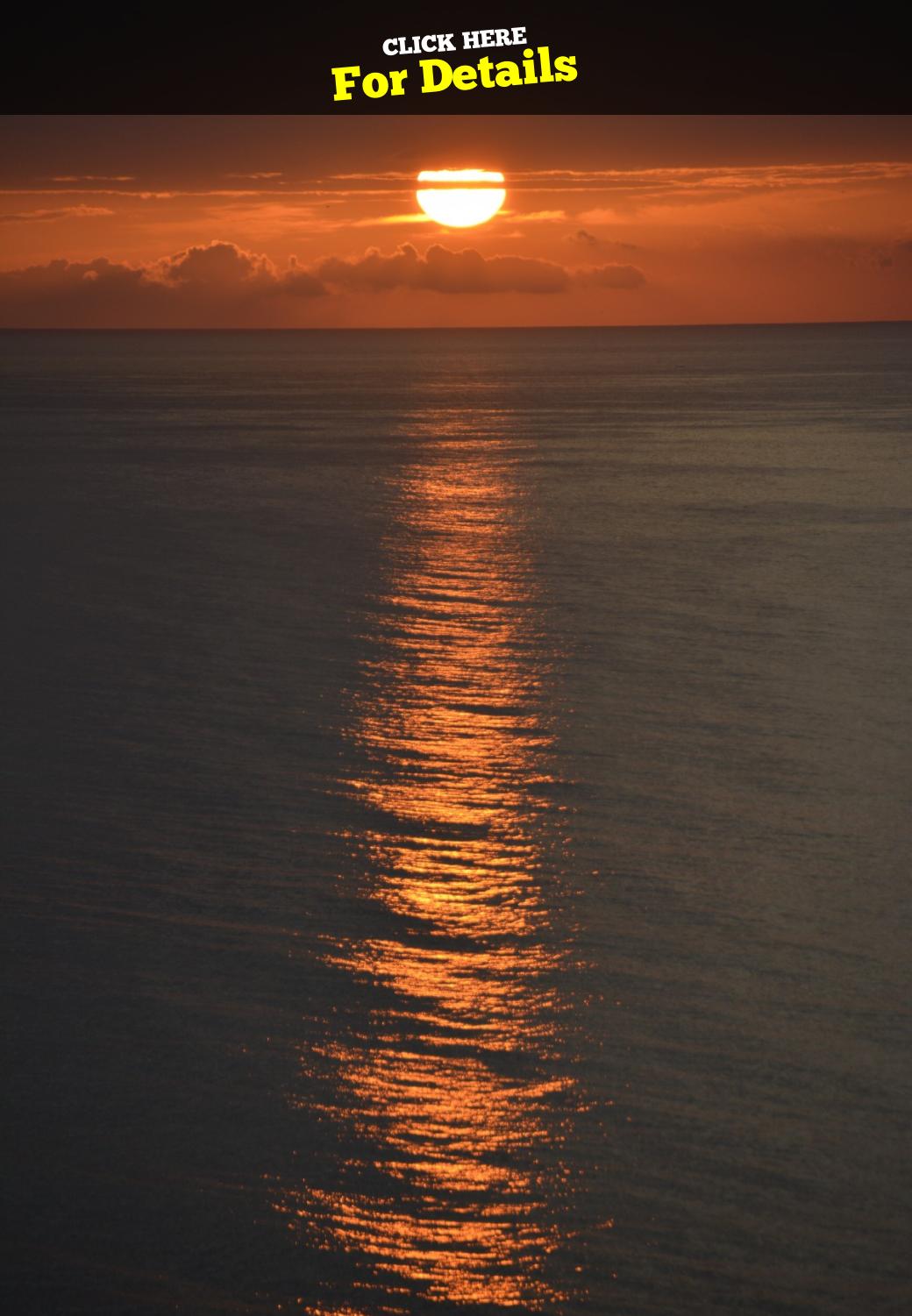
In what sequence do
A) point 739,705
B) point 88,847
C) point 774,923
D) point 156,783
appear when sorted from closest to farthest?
point 774,923 → point 88,847 → point 156,783 → point 739,705

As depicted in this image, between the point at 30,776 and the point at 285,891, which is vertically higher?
the point at 30,776

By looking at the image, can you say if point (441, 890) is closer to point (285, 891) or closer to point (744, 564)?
point (285, 891)

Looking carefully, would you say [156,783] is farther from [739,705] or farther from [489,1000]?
[739,705]

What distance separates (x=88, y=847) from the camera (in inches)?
299

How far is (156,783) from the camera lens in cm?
862

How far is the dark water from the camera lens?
14.5ft

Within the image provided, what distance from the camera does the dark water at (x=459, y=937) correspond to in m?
4.43

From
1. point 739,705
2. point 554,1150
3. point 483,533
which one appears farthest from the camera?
point 483,533

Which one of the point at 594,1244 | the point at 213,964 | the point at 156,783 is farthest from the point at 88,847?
the point at 594,1244

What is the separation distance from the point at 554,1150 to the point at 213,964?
1.96 metres

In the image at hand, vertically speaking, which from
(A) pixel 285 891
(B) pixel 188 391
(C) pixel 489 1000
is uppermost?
(B) pixel 188 391

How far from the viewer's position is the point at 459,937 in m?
6.50

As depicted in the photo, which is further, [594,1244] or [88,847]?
[88,847]

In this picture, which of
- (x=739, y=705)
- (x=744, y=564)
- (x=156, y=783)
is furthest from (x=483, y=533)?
(x=156, y=783)
